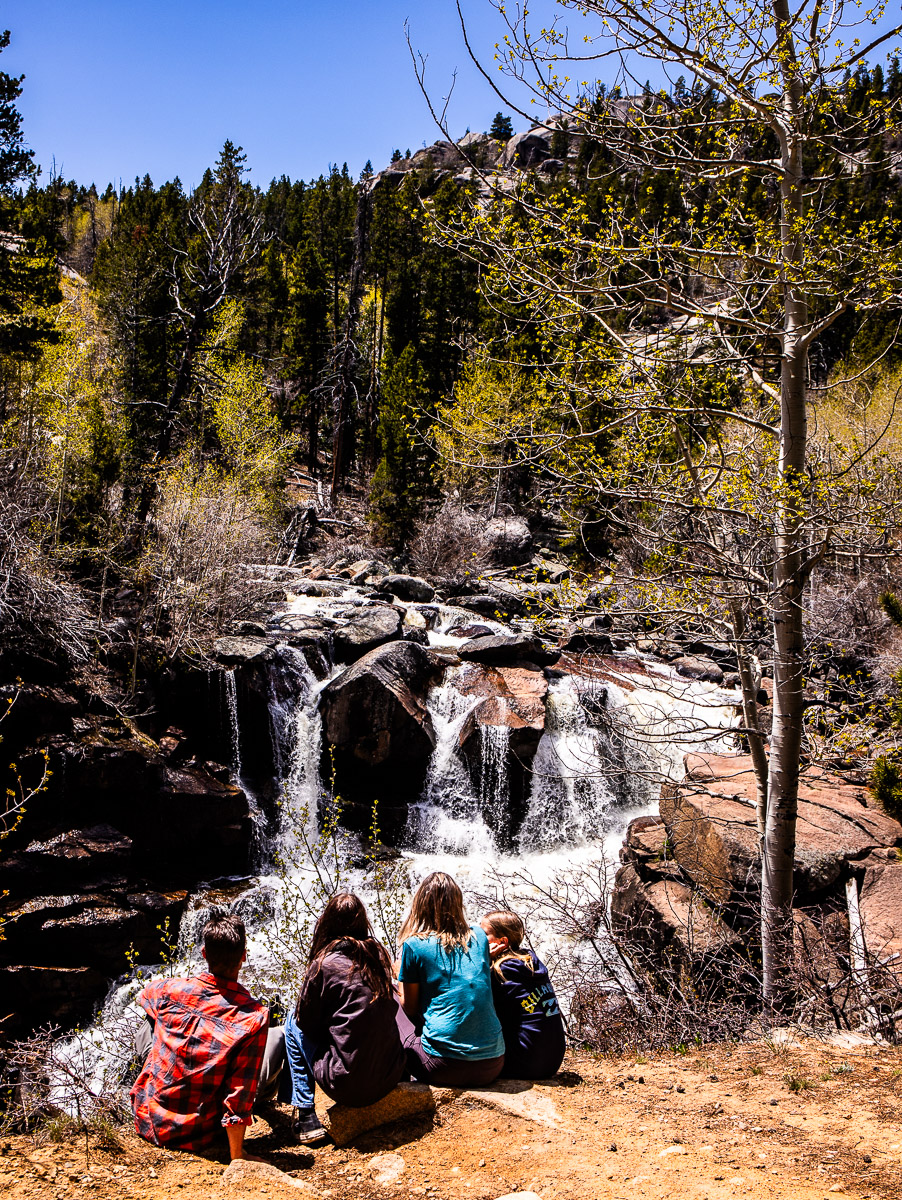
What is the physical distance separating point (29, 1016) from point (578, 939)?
25.3ft

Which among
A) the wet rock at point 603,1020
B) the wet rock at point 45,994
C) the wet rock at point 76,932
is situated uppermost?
the wet rock at point 603,1020

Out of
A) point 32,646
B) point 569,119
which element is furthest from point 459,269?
point 569,119

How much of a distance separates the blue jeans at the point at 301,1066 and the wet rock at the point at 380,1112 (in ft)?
0.49

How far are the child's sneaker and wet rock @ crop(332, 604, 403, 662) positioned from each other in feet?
38.5

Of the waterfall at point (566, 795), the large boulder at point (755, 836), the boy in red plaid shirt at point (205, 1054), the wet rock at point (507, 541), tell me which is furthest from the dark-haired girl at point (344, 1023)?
the wet rock at point (507, 541)

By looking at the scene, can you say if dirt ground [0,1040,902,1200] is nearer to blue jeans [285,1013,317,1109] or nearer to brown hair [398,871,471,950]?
blue jeans [285,1013,317,1109]

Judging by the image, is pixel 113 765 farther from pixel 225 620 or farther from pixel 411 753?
pixel 411 753

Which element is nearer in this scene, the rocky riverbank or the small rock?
the small rock

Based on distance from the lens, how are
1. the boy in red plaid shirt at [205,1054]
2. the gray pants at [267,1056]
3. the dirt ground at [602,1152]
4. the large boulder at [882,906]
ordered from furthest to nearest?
the large boulder at [882,906] → the gray pants at [267,1056] → the boy in red plaid shirt at [205,1054] → the dirt ground at [602,1152]

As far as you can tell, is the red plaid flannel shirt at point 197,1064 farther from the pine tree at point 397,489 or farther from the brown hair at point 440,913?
the pine tree at point 397,489

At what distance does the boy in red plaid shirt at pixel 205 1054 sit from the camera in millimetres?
3537

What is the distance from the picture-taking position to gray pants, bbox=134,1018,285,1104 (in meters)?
3.95

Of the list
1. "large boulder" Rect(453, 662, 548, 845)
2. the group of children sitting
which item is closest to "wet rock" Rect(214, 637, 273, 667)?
"large boulder" Rect(453, 662, 548, 845)

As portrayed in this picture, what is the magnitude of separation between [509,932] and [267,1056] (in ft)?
5.14
